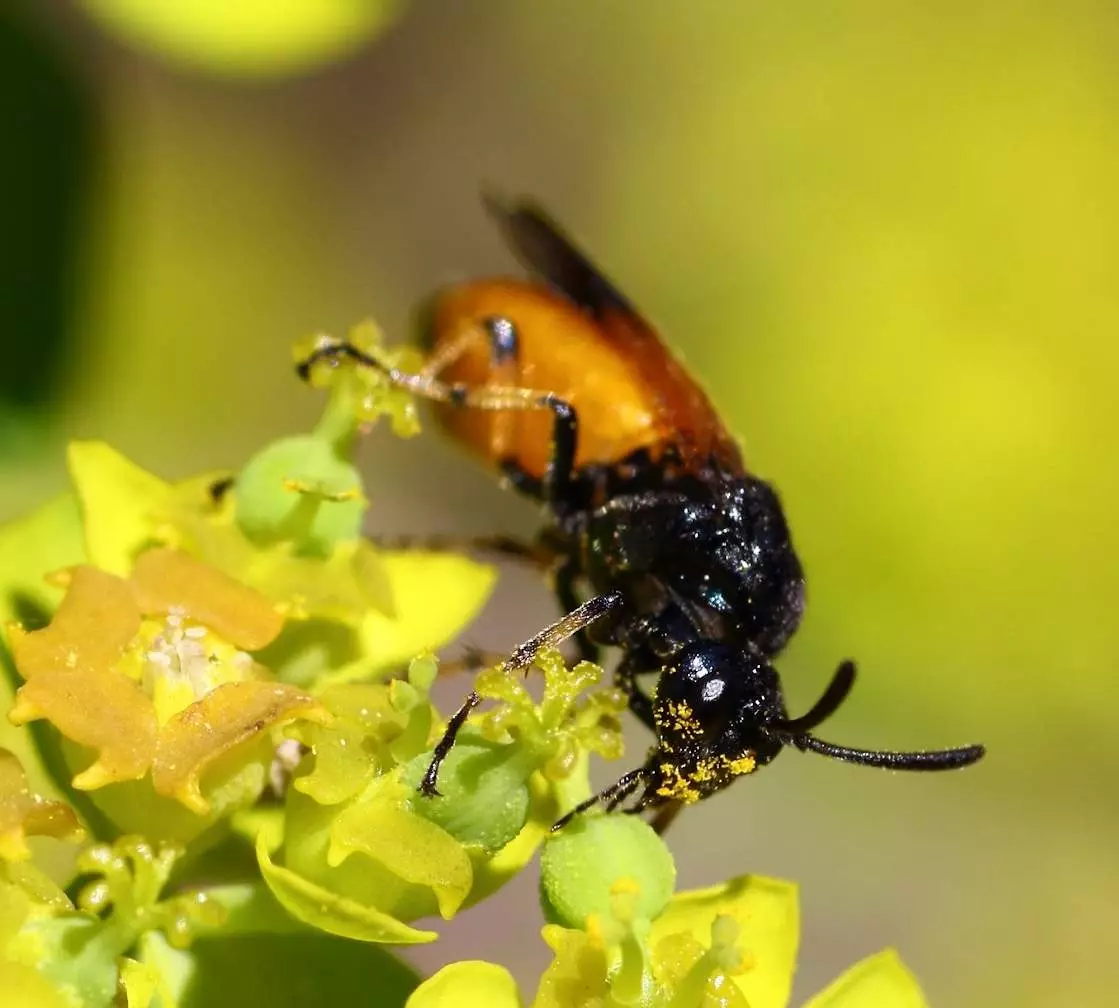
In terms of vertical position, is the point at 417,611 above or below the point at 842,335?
below

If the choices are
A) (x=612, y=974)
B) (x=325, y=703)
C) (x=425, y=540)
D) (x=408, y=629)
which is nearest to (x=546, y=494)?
(x=425, y=540)

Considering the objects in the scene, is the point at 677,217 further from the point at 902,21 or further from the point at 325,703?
the point at 325,703

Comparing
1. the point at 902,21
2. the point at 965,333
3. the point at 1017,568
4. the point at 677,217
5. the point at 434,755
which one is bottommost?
the point at 1017,568

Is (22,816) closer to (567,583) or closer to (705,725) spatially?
(705,725)

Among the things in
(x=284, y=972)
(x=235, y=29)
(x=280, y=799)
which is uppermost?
(x=235, y=29)

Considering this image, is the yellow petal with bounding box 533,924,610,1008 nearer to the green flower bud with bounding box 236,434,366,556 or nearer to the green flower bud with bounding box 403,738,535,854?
the green flower bud with bounding box 403,738,535,854

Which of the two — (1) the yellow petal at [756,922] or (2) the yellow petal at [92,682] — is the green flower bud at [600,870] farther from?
(2) the yellow petal at [92,682]

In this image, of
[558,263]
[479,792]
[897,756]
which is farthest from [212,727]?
[558,263]
